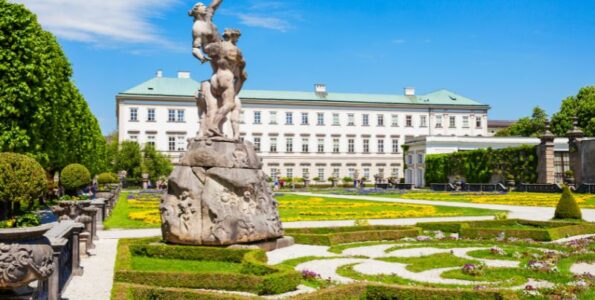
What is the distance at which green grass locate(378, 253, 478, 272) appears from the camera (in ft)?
32.8

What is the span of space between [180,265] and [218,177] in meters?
2.01

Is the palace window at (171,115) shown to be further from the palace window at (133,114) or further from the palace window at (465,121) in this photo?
the palace window at (465,121)

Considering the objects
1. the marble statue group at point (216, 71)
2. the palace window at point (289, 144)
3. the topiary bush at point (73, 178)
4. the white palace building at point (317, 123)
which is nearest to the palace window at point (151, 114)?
the white palace building at point (317, 123)

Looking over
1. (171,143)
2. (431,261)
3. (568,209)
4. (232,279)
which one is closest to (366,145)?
(171,143)

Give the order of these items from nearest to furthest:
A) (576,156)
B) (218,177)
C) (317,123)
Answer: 1. (218,177)
2. (576,156)
3. (317,123)

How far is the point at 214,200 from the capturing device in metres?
11.6

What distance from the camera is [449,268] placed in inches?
388

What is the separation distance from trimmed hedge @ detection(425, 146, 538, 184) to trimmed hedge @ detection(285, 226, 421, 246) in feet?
115

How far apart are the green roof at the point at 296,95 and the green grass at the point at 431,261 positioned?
59.3 metres

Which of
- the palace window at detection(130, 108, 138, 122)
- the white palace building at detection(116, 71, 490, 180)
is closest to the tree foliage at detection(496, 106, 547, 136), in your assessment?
the white palace building at detection(116, 71, 490, 180)

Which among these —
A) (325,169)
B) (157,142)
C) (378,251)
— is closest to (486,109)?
(325,169)

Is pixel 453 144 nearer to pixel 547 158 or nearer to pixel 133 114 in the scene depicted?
pixel 547 158

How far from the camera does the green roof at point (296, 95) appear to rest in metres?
70.1

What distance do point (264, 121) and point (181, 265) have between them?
6365cm
